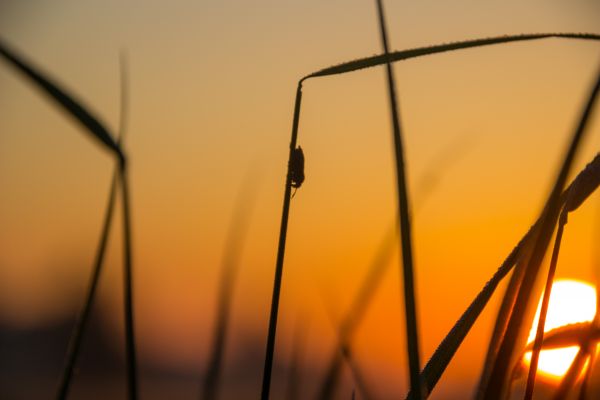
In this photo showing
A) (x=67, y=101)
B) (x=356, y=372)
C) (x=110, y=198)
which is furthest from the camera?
(x=356, y=372)

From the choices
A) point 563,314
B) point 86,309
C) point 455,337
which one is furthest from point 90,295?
point 563,314

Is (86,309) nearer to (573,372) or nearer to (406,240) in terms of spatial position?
(406,240)

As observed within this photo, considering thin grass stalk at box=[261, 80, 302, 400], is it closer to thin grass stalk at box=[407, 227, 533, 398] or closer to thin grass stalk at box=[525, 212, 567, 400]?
thin grass stalk at box=[407, 227, 533, 398]

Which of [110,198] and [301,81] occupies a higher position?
[301,81]

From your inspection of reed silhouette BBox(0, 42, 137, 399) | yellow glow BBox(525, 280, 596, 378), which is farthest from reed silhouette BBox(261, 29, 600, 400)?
yellow glow BBox(525, 280, 596, 378)

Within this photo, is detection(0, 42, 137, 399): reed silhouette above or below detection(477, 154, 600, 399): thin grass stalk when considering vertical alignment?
below

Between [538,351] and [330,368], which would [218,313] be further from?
[538,351]

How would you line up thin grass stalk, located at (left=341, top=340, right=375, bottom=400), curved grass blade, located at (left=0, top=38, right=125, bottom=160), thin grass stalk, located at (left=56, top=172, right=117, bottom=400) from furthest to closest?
thin grass stalk, located at (left=341, top=340, right=375, bottom=400) → thin grass stalk, located at (left=56, top=172, right=117, bottom=400) → curved grass blade, located at (left=0, top=38, right=125, bottom=160)
